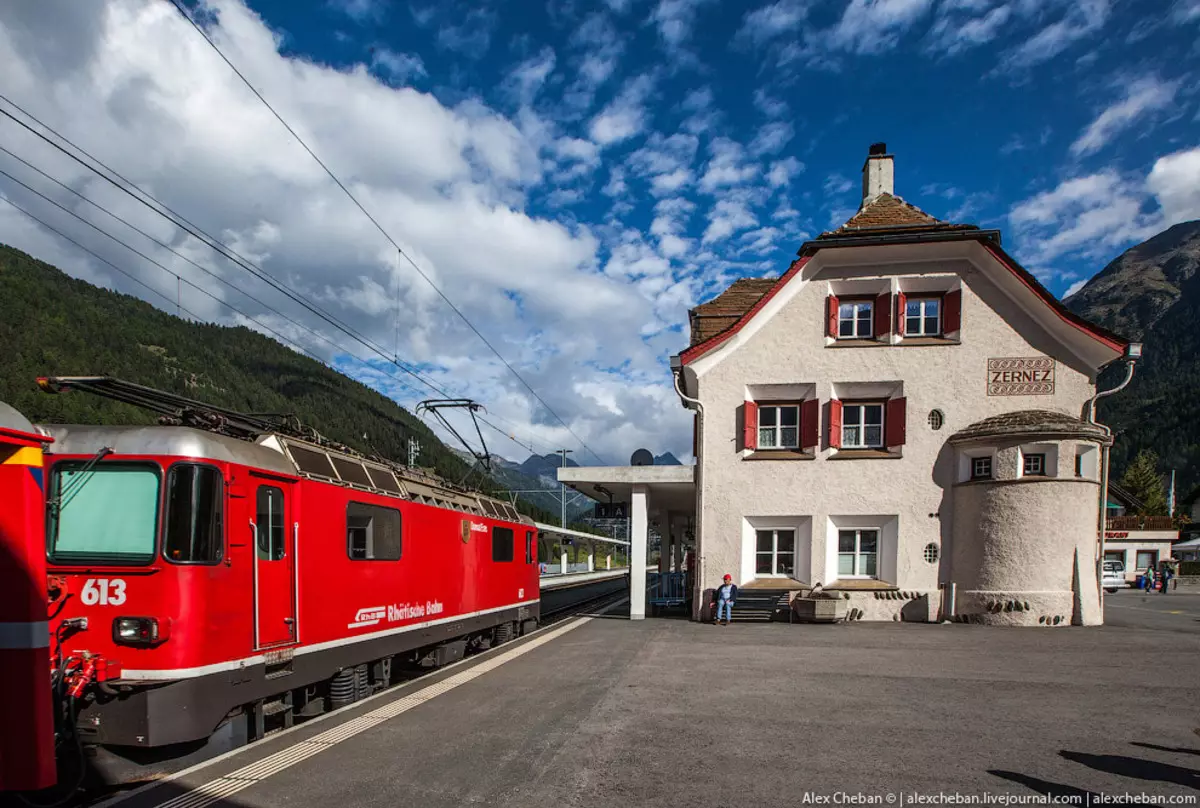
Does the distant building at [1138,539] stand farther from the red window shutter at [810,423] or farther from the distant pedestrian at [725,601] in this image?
the distant pedestrian at [725,601]

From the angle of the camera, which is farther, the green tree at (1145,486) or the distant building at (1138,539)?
the green tree at (1145,486)

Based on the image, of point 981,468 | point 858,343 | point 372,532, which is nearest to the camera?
point 372,532

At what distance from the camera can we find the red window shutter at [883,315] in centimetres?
1761

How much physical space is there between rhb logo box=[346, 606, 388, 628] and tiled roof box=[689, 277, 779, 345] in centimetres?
1395

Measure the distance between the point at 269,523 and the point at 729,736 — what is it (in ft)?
16.7

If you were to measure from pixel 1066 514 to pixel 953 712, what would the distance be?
1011 centimetres

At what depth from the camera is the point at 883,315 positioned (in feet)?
58.1

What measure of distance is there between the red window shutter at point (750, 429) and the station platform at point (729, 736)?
6.59 m

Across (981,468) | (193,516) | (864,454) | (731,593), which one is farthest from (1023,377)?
(193,516)

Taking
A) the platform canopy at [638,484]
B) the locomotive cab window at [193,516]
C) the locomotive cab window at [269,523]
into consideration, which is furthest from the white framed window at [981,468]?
the locomotive cab window at [193,516]

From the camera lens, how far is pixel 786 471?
17562 mm

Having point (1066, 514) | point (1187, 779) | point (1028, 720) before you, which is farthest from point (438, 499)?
point (1066, 514)

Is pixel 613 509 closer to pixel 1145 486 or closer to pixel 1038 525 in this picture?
pixel 1038 525

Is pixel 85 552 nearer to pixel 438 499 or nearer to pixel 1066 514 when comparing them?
pixel 438 499
